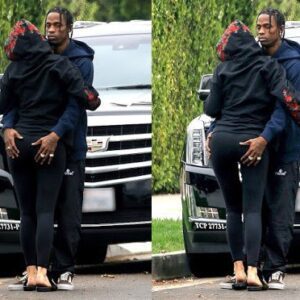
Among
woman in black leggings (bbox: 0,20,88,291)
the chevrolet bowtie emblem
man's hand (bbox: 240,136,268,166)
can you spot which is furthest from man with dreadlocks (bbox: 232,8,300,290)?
woman in black leggings (bbox: 0,20,88,291)

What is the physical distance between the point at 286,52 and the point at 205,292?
106 cm

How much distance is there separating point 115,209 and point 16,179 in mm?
503

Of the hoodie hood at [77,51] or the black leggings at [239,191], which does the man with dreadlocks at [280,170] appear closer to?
the black leggings at [239,191]

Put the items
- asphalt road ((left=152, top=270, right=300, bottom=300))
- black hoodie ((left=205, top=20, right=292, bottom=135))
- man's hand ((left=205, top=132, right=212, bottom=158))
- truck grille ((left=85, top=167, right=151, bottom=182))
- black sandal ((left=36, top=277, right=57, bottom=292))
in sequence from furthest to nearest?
truck grille ((left=85, top=167, right=151, bottom=182)) → black sandal ((left=36, top=277, right=57, bottom=292)) → asphalt road ((left=152, top=270, right=300, bottom=300)) → man's hand ((left=205, top=132, right=212, bottom=158)) → black hoodie ((left=205, top=20, right=292, bottom=135))

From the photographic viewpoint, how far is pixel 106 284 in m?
4.13

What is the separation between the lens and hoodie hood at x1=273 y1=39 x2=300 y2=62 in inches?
142

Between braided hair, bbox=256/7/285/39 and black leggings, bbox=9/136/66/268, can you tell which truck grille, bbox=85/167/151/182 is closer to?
black leggings, bbox=9/136/66/268

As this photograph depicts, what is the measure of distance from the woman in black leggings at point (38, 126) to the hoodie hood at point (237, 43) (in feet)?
1.96

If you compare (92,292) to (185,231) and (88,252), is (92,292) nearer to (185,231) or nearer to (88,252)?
(88,252)

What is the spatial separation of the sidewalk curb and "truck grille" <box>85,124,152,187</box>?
43cm

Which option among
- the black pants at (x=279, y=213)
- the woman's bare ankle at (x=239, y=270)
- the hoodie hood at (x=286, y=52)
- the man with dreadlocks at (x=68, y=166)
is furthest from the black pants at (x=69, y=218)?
the hoodie hood at (x=286, y=52)

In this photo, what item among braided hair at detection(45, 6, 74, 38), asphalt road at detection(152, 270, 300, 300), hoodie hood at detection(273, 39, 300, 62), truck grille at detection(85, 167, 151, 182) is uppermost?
braided hair at detection(45, 6, 74, 38)

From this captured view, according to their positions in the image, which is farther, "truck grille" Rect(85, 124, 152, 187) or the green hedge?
"truck grille" Rect(85, 124, 152, 187)

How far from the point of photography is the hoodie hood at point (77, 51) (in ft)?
12.6
